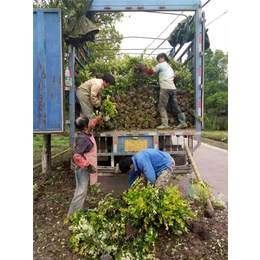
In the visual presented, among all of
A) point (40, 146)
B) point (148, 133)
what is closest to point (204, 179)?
point (148, 133)

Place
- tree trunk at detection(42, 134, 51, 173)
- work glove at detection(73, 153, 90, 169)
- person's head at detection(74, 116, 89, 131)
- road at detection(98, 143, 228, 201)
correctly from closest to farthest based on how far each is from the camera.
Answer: work glove at detection(73, 153, 90, 169) < person's head at detection(74, 116, 89, 131) < road at detection(98, 143, 228, 201) < tree trunk at detection(42, 134, 51, 173)

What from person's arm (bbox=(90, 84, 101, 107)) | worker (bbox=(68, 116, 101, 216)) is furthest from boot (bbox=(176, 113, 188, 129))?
worker (bbox=(68, 116, 101, 216))

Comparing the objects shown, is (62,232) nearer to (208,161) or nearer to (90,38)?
(90,38)

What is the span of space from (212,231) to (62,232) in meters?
1.91

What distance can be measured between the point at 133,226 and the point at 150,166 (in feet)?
2.47

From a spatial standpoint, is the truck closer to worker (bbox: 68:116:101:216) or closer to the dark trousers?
the dark trousers

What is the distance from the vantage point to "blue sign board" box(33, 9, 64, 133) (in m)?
3.55

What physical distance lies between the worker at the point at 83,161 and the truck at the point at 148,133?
0.56 m

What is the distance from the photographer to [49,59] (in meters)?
3.57

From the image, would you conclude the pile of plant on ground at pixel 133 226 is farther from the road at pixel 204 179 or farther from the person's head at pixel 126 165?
the road at pixel 204 179

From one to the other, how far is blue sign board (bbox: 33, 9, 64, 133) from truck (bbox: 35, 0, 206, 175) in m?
0.13

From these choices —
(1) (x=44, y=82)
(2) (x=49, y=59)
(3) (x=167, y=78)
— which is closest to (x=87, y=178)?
(1) (x=44, y=82)

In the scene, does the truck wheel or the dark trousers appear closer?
the truck wheel

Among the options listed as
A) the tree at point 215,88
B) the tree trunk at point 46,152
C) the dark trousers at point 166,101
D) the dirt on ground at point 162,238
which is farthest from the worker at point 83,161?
the tree at point 215,88
